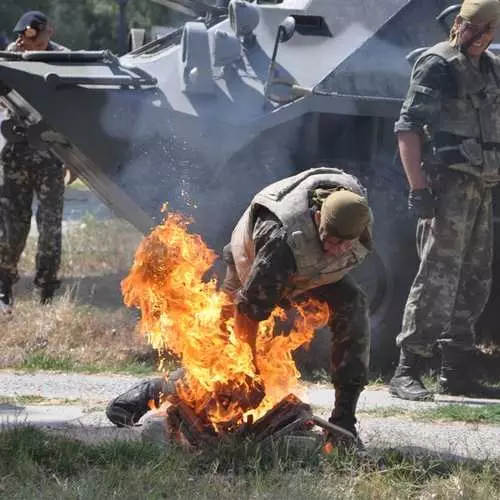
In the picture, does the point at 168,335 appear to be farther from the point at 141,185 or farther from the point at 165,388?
the point at 141,185

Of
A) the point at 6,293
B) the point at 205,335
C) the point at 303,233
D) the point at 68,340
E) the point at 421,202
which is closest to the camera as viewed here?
the point at 303,233

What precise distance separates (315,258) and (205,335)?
661 millimetres

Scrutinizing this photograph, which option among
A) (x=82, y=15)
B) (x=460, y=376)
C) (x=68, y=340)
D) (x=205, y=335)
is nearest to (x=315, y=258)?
(x=205, y=335)

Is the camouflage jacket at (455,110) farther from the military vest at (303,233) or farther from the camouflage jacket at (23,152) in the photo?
the camouflage jacket at (23,152)

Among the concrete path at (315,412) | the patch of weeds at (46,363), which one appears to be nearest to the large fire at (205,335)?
the concrete path at (315,412)

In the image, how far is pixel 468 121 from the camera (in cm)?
699

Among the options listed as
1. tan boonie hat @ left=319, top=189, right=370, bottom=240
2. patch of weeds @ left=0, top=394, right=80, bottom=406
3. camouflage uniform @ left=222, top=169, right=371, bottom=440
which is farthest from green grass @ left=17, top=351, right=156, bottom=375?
tan boonie hat @ left=319, top=189, right=370, bottom=240

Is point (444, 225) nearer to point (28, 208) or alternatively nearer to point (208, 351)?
point (208, 351)

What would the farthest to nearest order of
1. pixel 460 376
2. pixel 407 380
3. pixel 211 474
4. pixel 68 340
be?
pixel 68 340, pixel 460 376, pixel 407 380, pixel 211 474

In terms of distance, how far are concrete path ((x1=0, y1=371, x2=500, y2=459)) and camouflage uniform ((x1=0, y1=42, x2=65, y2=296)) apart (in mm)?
1927

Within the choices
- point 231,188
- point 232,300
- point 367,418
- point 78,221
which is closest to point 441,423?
point 367,418

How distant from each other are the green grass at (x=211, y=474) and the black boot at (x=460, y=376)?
1.95 meters

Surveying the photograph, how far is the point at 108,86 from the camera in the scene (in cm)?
779

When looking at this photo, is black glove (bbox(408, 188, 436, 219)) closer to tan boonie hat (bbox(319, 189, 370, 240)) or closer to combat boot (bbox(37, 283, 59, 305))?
tan boonie hat (bbox(319, 189, 370, 240))
